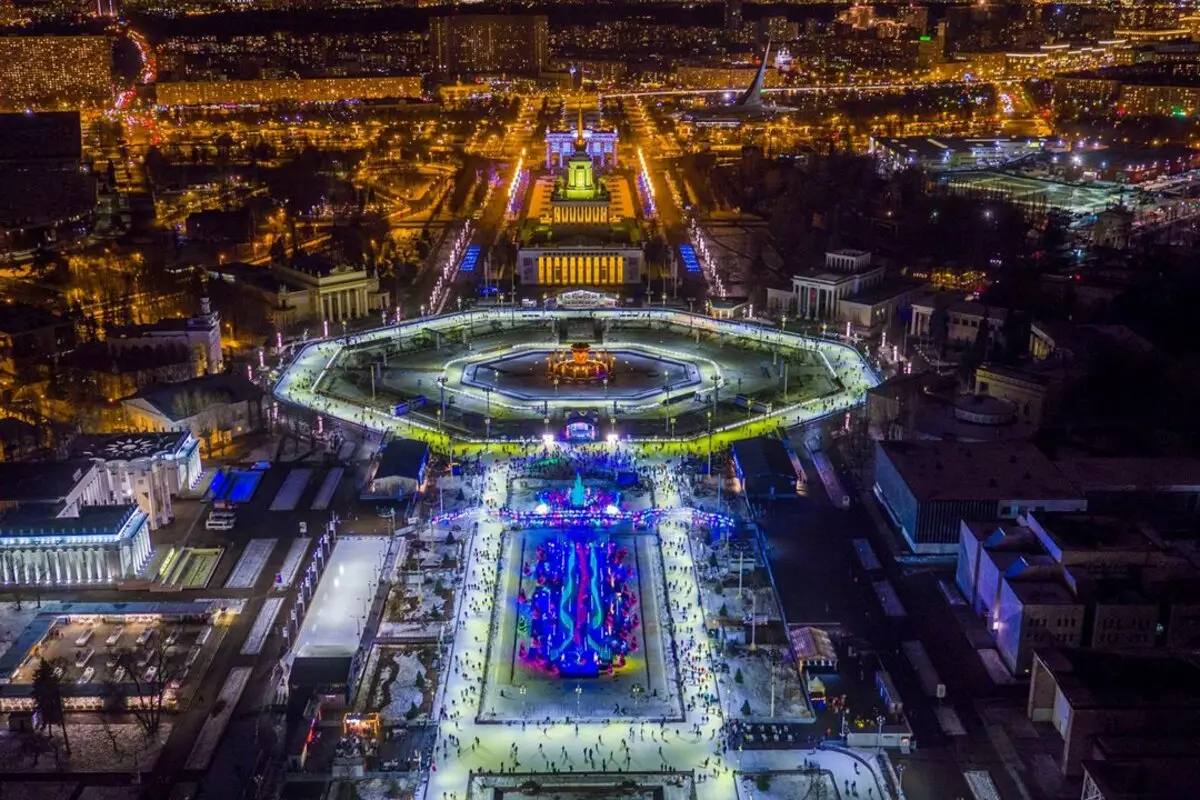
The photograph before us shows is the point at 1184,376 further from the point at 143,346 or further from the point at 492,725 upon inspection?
the point at 143,346

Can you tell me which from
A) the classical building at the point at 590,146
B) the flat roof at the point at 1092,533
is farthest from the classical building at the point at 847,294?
the classical building at the point at 590,146

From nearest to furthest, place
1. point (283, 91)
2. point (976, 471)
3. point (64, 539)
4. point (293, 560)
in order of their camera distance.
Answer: point (64, 539) < point (293, 560) < point (976, 471) < point (283, 91)

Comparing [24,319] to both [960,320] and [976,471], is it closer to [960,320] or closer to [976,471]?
[976,471]

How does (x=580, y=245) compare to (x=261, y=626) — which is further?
(x=580, y=245)

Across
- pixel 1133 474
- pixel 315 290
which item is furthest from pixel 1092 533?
pixel 315 290

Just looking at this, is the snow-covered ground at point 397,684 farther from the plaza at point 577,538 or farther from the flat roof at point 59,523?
the flat roof at point 59,523

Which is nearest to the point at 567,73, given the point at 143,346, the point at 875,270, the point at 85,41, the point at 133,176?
the point at 85,41

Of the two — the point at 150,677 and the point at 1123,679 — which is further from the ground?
the point at 1123,679
